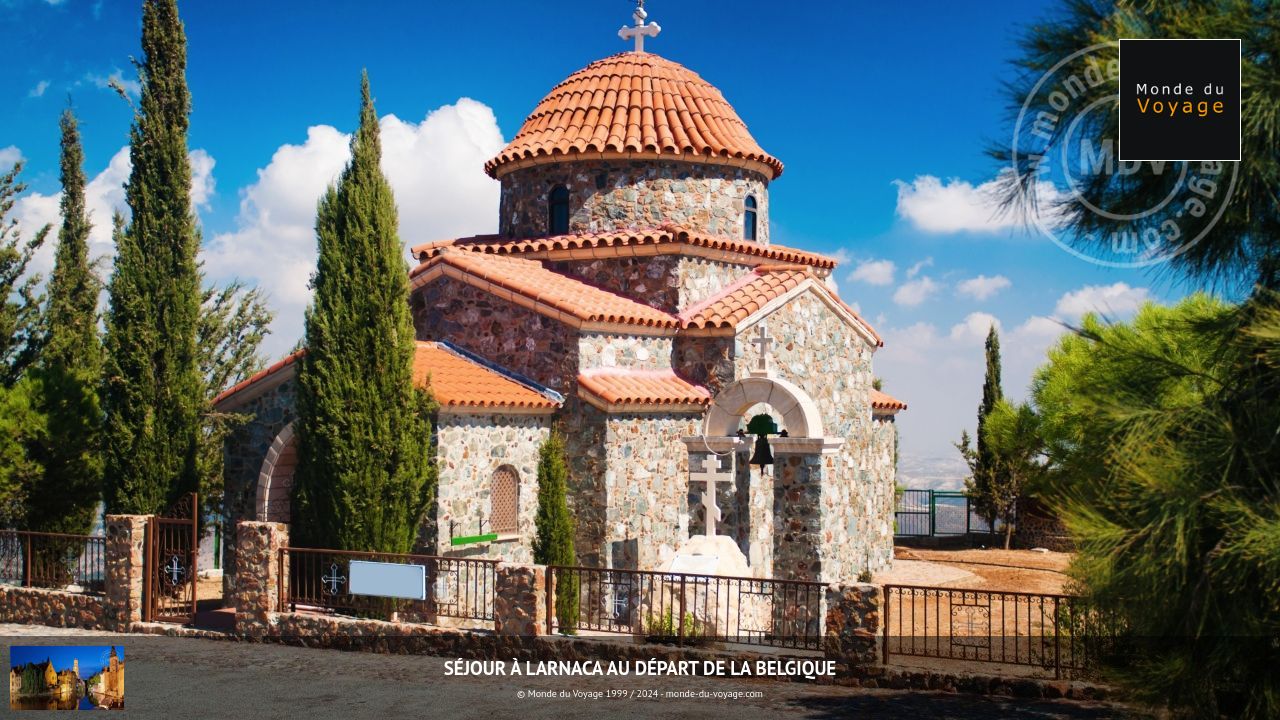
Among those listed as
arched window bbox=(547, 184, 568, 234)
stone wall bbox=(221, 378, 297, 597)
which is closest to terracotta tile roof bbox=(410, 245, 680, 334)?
arched window bbox=(547, 184, 568, 234)

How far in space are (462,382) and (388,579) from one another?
3600 mm

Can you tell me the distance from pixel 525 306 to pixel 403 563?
207 inches

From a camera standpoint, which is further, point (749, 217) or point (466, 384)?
point (749, 217)

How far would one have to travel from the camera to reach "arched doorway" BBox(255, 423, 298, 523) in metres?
17.3

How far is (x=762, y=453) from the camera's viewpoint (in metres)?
17.3

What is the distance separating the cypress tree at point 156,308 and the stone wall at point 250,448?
1.92ft

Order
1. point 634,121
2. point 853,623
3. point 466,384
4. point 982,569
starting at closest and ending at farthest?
point 853,623
point 466,384
point 634,121
point 982,569

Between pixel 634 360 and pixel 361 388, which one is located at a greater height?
pixel 634 360

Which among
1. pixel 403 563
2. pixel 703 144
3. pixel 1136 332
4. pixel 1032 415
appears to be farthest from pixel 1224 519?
pixel 1032 415

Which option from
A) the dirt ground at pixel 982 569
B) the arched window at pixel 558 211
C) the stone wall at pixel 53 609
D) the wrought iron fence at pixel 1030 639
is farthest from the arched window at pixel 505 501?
the dirt ground at pixel 982 569

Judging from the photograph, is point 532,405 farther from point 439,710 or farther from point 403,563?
point 439,710

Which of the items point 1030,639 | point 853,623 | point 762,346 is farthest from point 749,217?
point 1030,639

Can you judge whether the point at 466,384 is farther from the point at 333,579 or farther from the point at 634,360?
the point at 333,579

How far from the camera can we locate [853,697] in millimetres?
11453
